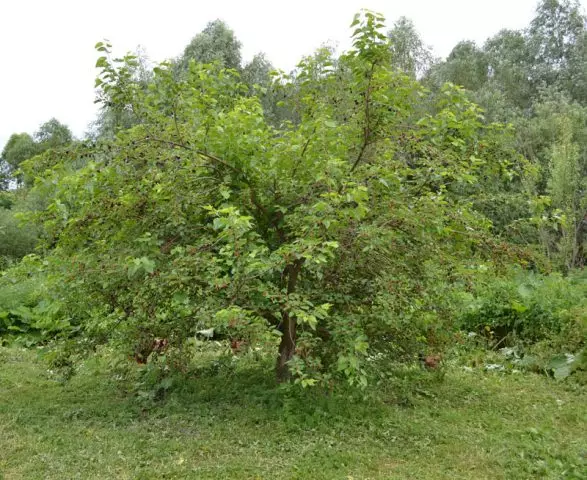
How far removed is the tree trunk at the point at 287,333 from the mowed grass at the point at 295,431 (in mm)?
174

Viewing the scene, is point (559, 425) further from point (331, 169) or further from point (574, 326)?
point (331, 169)

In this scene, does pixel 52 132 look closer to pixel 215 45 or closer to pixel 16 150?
pixel 16 150

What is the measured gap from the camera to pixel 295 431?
13.4 ft

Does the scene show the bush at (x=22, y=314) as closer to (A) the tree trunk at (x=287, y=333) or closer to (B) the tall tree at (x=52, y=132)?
(A) the tree trunk at (x=287, y=333)

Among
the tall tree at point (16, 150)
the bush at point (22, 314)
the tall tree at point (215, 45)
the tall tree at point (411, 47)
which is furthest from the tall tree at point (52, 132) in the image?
the bush at point (22, 314)

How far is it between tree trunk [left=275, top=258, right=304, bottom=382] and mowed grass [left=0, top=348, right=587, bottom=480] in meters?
0.17

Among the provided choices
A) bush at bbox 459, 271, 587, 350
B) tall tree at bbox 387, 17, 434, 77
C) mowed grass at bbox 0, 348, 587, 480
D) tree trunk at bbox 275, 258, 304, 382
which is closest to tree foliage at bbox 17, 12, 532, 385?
tree trunk at bbox 275, 258, 304, 382

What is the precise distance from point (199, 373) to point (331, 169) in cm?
238

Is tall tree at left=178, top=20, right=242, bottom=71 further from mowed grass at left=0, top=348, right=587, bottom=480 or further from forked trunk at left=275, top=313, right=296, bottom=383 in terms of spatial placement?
forked trunk at left=275, top=313, right=296, bottom=383

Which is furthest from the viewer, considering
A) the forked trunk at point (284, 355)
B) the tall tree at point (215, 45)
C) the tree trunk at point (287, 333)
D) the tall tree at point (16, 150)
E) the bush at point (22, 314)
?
the tall tree at point (16, 150)

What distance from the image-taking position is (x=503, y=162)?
478 cm

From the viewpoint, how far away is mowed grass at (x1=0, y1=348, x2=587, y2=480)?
3506mm

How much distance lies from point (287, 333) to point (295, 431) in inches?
32.8

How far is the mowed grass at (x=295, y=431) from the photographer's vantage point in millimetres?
3506
